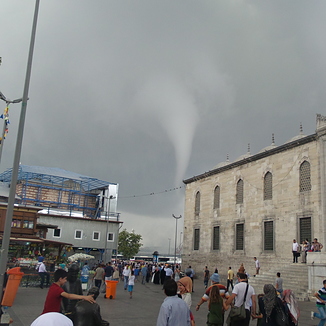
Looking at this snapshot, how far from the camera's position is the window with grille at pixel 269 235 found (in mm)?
28344

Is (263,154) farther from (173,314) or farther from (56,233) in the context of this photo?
(56,233)

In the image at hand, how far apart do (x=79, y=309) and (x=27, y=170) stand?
189ft

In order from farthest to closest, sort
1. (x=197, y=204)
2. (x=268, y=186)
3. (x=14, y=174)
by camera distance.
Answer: (x=197, y=204) → (x=268, y=186) → (x=14, y=174)

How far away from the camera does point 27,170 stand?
5897 cm

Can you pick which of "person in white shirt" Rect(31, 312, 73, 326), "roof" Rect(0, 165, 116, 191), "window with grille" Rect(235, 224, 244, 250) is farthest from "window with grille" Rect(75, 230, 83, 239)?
"person in white shirt" Rect(31, 312, 73, 326)

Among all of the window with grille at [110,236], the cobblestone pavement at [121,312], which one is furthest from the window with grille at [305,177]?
the window with grille at [110,236]

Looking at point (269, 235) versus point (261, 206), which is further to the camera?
point (261, 206)

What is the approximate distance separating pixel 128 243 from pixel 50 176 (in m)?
35.6

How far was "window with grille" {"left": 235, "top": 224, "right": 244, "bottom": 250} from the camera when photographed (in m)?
31.9

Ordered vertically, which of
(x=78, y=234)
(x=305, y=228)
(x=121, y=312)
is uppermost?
(x=305, y=228)

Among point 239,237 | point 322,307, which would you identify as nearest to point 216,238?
point 239,237

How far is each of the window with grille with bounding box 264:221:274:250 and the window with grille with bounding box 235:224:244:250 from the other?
3202 mm

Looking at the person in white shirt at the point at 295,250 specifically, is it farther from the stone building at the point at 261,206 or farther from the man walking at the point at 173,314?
the man walking at the point at 173,314

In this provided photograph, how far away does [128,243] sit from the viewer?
287ft
